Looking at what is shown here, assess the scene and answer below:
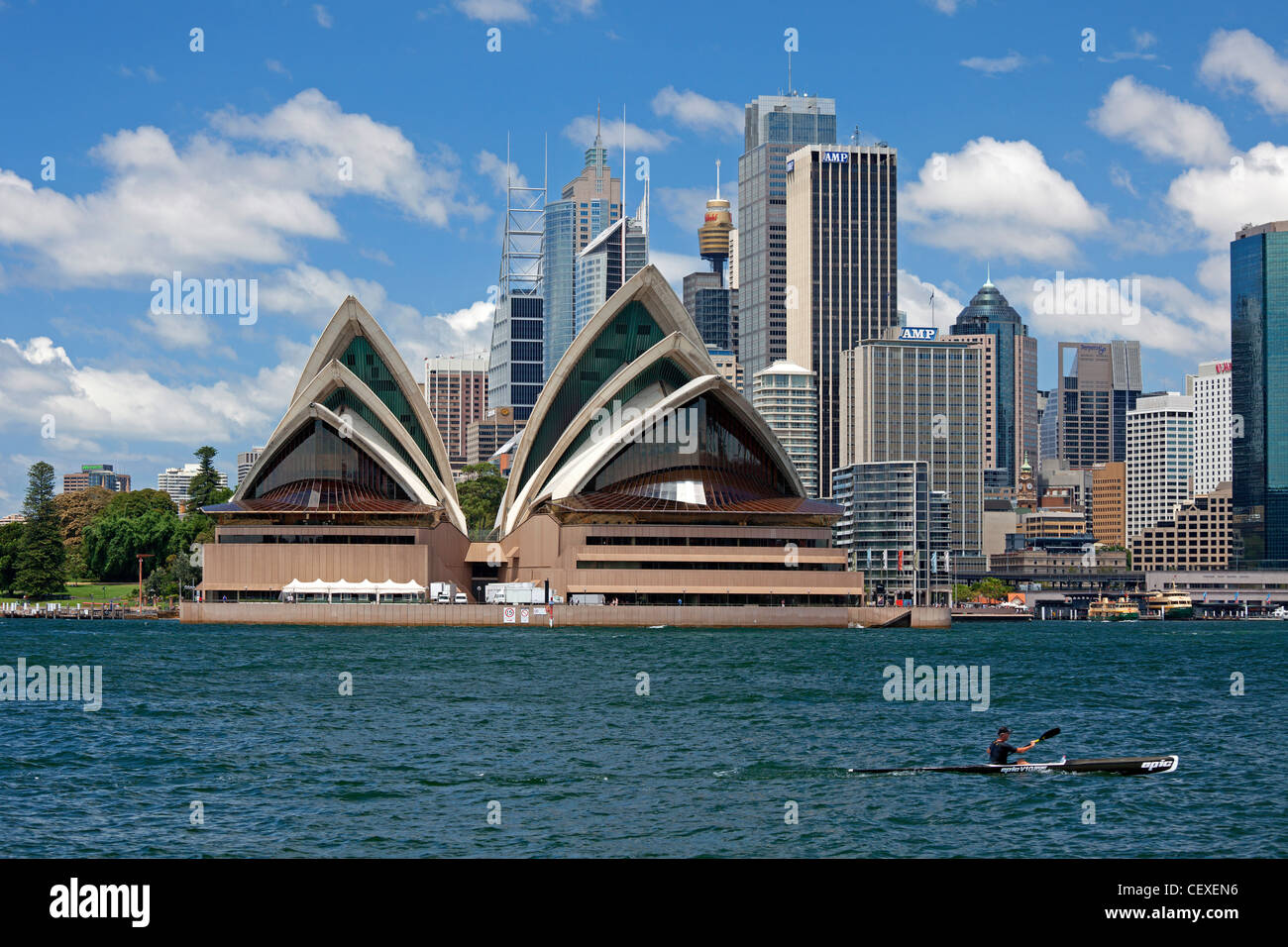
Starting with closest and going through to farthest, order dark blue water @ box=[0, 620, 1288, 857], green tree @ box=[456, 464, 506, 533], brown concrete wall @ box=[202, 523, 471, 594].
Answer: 1. dark blue water @ box=[0, 620, 1288, 857]
2. brown concrete wall @ box=[202, 523, 471, 594]
3. green tree @ box=[456, 464, 506, 533]

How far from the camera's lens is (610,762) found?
105ft

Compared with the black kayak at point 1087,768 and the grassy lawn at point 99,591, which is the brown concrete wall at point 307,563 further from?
the black kayak at point 1087,768

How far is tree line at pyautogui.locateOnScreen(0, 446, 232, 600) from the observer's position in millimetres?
146375

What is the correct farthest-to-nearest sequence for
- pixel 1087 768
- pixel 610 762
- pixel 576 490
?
pixel 576 490 → pixel 610 762 → pixel 1087 768

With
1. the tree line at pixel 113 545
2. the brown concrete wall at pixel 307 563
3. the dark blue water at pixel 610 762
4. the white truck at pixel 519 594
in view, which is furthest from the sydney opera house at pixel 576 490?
the dark blue water at pixel 610 762

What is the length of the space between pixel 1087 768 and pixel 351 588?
81.0m

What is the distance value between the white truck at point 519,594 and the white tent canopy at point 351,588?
5.69 m

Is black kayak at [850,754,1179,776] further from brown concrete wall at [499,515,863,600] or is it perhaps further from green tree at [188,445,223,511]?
green tree at [188,445,223,511]

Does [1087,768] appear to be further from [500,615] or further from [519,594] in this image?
[519,594]

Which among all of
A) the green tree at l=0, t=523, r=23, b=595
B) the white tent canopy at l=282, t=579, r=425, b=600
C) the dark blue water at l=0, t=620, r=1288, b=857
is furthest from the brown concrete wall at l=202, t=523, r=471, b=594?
the green tree at l=0, t=523, r=23, b=595

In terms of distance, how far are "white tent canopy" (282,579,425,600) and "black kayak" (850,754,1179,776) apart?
260ft

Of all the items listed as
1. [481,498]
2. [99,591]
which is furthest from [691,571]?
[99,591]
